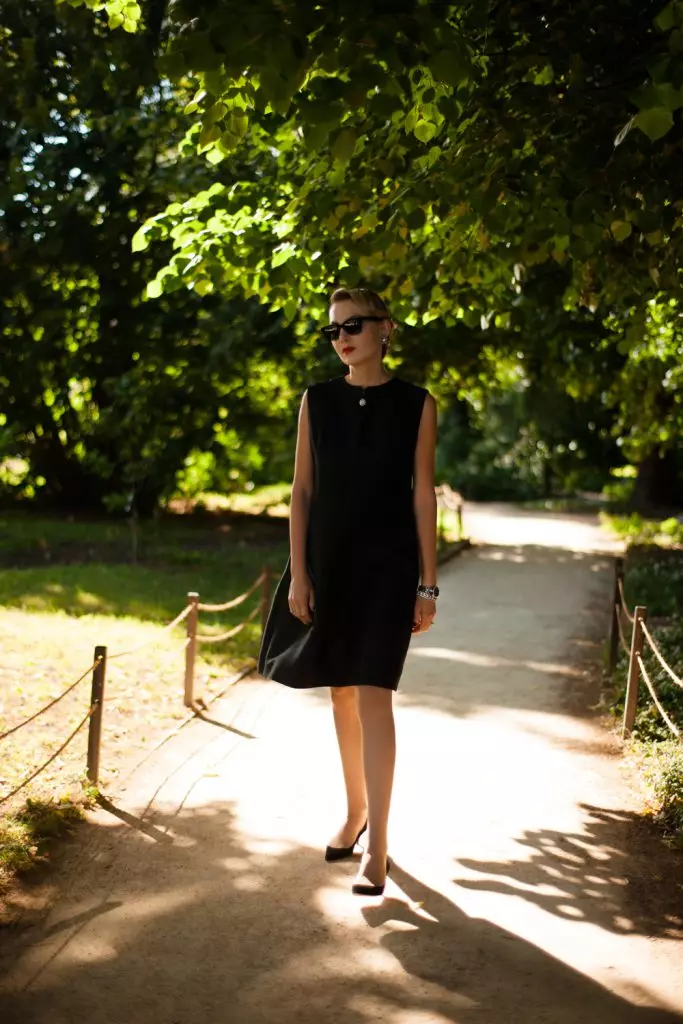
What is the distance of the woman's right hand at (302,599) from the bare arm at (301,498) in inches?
1.0

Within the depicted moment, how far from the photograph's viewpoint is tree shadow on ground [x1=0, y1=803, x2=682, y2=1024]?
370cm

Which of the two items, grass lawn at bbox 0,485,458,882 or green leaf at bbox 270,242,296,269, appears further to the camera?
green leaf at bbox 270,242,296,269

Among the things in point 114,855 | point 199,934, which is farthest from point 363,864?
point 114,855

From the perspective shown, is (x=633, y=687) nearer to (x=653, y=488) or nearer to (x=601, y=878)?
(x=601, y=878)

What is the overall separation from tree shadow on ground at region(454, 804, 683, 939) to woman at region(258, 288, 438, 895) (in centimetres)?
67

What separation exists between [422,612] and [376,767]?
0.65 metres

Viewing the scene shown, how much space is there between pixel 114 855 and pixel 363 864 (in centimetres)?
118

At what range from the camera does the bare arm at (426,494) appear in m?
4.72

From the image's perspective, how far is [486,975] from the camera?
398cm

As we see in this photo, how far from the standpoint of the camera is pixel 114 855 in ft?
16.7

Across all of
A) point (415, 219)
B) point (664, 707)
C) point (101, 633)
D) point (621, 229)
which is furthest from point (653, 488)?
point (415, 219)

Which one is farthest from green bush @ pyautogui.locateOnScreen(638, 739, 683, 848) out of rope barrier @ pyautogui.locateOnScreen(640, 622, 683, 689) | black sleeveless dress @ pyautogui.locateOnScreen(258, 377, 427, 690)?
black sleeveless dress @ pyautogui.locateOnScreen(258, 377, 427, 690)

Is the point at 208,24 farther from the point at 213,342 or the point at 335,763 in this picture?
the point at 213,342

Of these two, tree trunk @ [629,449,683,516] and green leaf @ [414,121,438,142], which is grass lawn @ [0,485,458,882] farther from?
tree trunk @ [629,449,683,516]
